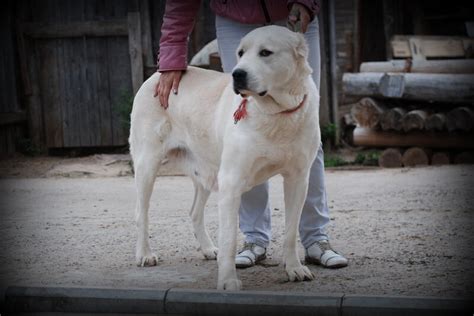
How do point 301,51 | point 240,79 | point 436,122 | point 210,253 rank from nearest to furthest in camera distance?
point 240,79 → point 301,51 → point 210,253 → point 436,122

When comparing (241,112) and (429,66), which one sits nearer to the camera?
(241,112)

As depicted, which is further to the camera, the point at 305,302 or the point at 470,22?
the point at 470,22

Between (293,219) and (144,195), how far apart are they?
1.00m

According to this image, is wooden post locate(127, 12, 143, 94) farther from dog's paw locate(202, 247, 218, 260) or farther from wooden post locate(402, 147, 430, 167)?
dog's paw locate(202, 247, 218, 260)

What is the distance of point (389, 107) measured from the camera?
31.6 feet

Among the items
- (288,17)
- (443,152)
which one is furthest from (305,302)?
(443,152)

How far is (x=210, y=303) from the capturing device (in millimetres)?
3426

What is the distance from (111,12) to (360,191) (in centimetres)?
515

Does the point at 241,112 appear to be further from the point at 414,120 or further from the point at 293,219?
the point at 414,120

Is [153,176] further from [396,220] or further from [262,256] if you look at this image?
[396,220]

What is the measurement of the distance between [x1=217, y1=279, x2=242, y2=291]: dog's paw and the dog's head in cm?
94

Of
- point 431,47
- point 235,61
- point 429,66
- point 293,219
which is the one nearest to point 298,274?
point 293,219

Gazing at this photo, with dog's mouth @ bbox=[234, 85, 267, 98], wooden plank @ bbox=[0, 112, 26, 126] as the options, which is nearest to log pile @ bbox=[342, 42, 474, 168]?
wooden plank @ bbox=[0, 112, 26, 126]

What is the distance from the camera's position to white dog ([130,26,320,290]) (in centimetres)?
368
